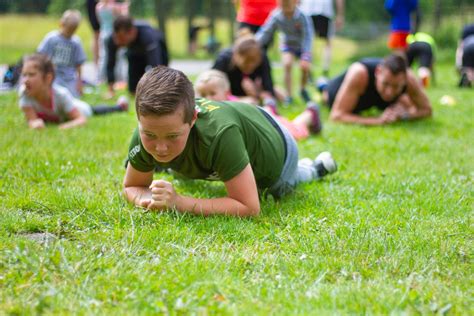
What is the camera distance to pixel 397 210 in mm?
3520

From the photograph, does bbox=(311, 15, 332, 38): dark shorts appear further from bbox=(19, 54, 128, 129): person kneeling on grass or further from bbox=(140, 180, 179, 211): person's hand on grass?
bbox=(140, 180, 179, 211): person's hand on grass

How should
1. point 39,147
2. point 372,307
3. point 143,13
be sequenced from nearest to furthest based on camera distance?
point 372,307, point 39,147, point 143,13

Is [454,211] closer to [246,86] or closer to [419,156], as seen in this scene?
[419,156]

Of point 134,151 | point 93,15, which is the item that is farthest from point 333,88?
point 93,15

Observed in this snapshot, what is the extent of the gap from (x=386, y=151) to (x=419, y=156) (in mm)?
320

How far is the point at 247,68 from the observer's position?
7242 millimetres

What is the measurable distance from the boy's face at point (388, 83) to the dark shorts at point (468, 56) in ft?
14.6

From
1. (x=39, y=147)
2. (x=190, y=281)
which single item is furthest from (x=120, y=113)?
(x=190, y=281)

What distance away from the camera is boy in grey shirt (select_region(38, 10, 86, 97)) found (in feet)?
26.4

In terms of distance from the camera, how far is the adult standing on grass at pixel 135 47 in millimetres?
8086

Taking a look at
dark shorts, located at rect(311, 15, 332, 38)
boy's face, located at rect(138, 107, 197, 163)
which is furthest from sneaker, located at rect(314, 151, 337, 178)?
dark shorts, located at rect(311, 15, 332, 38)

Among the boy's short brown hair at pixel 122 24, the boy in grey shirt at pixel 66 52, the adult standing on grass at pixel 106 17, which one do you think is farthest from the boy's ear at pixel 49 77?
the adult standing on grass at pixel 106 17

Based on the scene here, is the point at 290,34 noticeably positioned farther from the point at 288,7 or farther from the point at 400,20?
the point at 400,20

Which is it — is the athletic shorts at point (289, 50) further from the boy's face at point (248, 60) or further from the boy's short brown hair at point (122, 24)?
the boy's short brown hair at point (122, 24)
